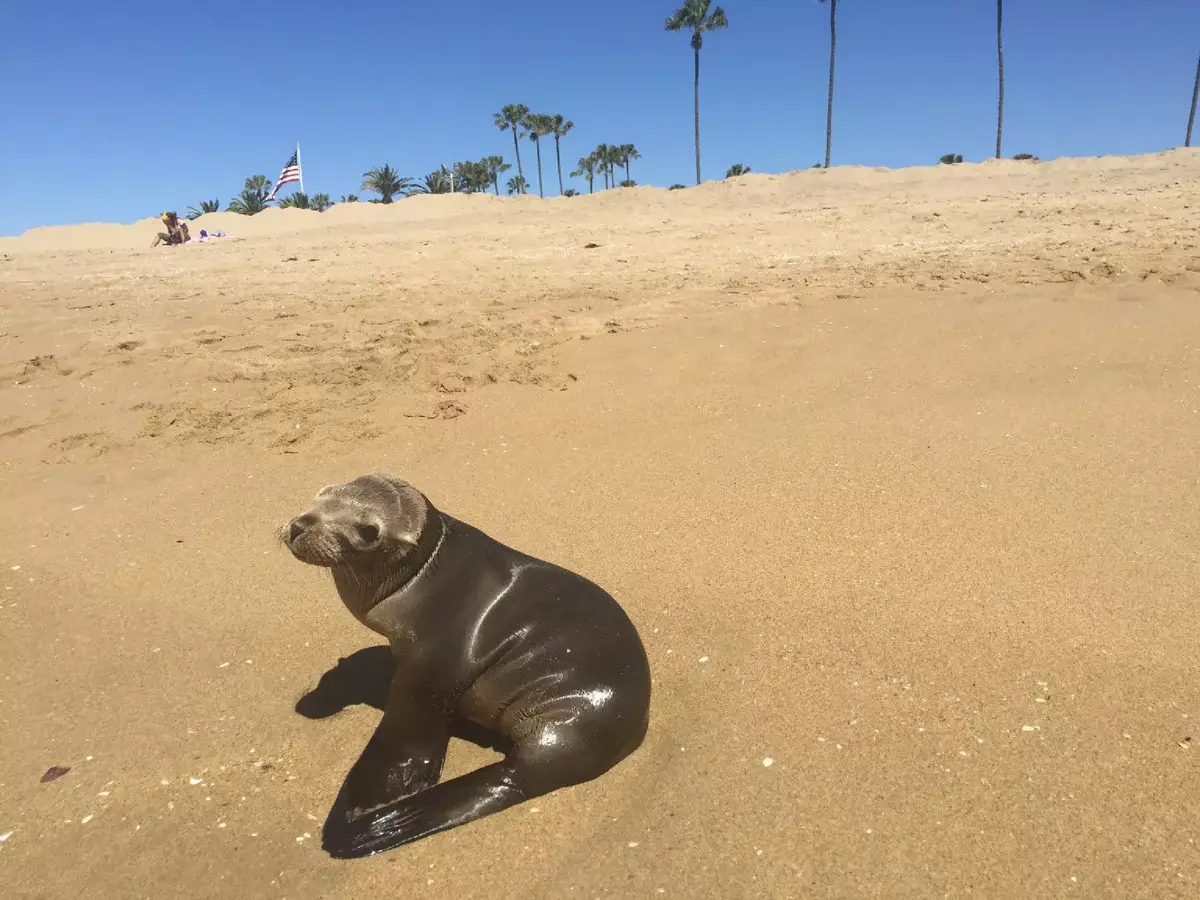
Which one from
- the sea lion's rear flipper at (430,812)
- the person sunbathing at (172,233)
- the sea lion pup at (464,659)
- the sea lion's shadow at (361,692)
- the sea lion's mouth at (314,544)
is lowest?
the sea lion's shadow at (361,692)

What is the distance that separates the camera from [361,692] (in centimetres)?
354

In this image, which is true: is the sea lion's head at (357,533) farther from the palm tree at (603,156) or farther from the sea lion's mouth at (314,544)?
the palm tree at (603,156)

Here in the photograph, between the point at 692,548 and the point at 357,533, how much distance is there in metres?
2.19

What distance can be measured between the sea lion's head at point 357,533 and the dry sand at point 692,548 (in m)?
0.84

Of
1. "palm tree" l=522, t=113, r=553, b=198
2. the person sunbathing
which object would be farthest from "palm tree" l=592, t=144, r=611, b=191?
the person sunbathing

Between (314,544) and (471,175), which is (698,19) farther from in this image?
(314,544)

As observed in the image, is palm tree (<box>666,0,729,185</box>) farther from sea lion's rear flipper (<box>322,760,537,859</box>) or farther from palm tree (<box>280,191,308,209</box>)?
sea lion's rear flipper (<box>322,760,537,859</box>)

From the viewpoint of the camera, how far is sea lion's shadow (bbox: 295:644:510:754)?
10.5ft

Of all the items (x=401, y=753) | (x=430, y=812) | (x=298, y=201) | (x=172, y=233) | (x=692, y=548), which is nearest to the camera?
(x=430, y=812)

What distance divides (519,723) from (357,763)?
62 cm

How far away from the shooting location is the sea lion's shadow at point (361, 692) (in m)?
3.21

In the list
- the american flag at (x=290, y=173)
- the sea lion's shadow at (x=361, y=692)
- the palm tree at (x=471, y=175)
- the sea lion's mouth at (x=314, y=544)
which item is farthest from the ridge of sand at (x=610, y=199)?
the palm tree at (x=471, y=175)

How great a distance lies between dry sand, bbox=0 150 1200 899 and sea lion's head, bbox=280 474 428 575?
844mm

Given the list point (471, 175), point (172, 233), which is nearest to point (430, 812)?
point (172, 233)
